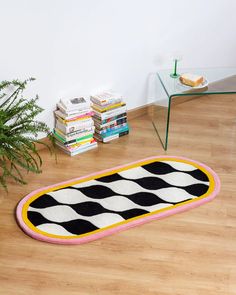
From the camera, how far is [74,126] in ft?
12.0

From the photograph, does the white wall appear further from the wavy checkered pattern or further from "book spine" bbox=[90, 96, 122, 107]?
the wavy checkered pattern

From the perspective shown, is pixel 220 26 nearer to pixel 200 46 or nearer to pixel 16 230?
pixel 200 46

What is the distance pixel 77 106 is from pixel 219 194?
42.4 inches

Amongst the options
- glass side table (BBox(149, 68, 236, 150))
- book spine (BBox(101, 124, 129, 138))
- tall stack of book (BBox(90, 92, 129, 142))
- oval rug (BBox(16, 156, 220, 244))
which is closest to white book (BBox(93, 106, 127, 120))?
tall stack of book (BBox(90, 92, 129, 142))

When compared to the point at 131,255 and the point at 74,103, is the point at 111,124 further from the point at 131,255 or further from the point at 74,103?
the point at 131,255

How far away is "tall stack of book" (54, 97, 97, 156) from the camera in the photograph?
3.65m

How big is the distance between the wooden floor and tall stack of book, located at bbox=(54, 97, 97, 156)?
0.54 ft

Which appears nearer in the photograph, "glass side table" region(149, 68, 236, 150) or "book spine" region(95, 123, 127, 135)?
"glass side table" region(149, 68, 236, 150)

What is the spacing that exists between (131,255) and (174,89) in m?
1.30

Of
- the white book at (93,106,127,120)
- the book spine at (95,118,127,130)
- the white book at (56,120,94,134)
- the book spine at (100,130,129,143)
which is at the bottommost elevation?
the book spine at (100,130,129,143)

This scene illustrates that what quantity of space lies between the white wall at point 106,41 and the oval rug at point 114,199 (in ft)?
2.11

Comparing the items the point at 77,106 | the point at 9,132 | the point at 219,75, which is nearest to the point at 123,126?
the point at 77,106

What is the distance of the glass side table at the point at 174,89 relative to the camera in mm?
3661

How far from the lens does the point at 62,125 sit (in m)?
3.68
